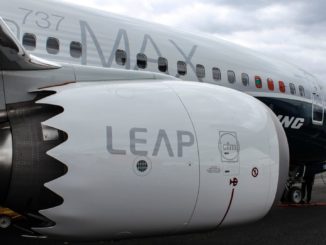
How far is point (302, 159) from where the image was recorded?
9.55m

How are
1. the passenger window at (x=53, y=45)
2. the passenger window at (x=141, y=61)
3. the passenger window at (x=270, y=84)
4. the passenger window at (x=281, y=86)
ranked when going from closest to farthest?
the passenger window at (x=53, y=45), the passenger window at (x=141, y=61), the passenger window at (x=270, y=84), the passenger window at (x=281, y=86)

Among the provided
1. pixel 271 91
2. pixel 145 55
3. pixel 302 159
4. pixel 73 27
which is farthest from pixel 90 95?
pixel 302 159

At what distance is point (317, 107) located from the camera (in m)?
10.1

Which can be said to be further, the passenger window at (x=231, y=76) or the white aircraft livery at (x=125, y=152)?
the passenger window at (x=231, y=76)

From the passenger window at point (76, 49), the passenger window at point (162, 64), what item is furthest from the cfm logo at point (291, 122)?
the passenger window at point (76, 49)

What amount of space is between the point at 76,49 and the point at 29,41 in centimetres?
63

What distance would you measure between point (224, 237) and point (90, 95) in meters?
3.63

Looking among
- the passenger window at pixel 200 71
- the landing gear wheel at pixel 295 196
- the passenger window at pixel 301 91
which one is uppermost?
the passenger window at pixel 200 71

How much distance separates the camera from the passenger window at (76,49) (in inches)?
250

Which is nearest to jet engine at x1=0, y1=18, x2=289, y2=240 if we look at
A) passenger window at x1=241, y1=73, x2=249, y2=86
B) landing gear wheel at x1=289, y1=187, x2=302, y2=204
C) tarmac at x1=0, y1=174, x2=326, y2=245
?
tarmac at x1=0, y1=174, x2=326, y2=245

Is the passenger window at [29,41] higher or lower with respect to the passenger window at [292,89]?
higher

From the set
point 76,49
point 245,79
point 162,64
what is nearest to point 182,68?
point 162,64

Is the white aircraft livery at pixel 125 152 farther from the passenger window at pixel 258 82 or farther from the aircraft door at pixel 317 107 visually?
the aircraft door at pixel 317 107

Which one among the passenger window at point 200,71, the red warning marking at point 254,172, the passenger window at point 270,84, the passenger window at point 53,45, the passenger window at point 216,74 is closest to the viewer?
the red warning marking at point 254,172
